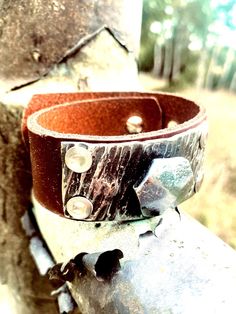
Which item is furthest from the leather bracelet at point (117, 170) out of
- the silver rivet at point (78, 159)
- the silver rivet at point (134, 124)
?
the silver rivet at point (134, 124)

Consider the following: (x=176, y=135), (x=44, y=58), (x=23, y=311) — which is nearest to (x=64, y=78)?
(x=44, y=58)

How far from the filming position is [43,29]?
0.74 meters

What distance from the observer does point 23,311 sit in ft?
2.93

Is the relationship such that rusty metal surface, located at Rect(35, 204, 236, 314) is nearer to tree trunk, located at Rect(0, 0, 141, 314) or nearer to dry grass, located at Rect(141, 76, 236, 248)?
tree trunk, located at Rect(0, 0, 141, 314)

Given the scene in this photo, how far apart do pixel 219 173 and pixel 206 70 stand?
69 cm

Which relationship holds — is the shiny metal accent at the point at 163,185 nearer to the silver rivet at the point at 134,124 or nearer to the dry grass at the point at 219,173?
the silver rivet at the point at 134,124

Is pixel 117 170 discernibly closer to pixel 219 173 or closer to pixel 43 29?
pixel 43 29

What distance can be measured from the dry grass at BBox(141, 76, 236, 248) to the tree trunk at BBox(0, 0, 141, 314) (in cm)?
144

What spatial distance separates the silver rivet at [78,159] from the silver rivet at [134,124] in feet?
0.87

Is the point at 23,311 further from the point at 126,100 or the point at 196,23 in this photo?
the point at 196,23

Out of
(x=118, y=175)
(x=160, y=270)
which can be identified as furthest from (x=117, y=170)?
(x=160, y=270)

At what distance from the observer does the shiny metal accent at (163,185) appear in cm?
50

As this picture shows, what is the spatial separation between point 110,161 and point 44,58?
1.08 feet

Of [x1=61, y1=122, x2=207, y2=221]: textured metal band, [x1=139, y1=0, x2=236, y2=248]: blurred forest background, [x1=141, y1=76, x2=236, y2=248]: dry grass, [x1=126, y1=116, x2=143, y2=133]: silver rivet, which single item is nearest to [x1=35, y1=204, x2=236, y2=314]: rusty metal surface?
[x1=61, y1=122, x2=207, y2=221]: textured metal band
